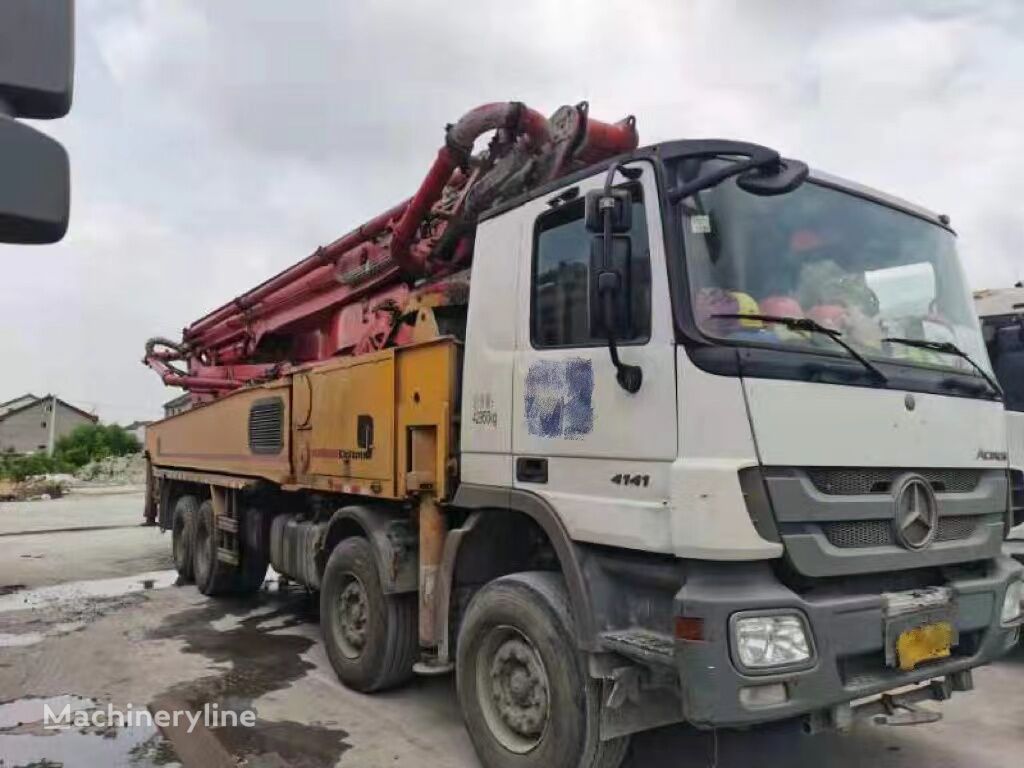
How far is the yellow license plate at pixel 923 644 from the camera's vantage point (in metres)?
3.19

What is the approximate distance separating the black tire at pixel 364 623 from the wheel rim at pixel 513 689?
1214 millimetres

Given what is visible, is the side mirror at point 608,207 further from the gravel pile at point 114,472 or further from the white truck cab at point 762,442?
the gravel pile at point 114,472

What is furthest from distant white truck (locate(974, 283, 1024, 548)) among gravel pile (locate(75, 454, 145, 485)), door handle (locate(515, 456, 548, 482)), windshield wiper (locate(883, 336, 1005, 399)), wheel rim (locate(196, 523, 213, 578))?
gravel pile (locate(75, 454, 145, 485))

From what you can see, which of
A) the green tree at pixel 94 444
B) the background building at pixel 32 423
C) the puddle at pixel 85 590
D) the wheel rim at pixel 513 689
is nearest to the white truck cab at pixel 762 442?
the wheel rim at pixel 513 689

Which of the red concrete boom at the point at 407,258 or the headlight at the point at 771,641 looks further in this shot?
the red concrete boom at the point at 407,258

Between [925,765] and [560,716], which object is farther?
[925,765]

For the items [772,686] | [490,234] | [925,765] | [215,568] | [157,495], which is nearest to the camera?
[772,686]

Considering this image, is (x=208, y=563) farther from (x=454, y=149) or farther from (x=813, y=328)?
(x=813, y=328)

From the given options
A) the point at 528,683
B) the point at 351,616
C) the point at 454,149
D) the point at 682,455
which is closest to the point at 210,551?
the point at 351,616

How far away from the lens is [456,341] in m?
4.54

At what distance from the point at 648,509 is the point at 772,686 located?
2.50 feet

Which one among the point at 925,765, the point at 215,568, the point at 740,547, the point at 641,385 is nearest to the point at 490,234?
the point at 641,385

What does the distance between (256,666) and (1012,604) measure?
489 centimetres

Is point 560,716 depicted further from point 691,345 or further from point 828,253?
point 828,253
